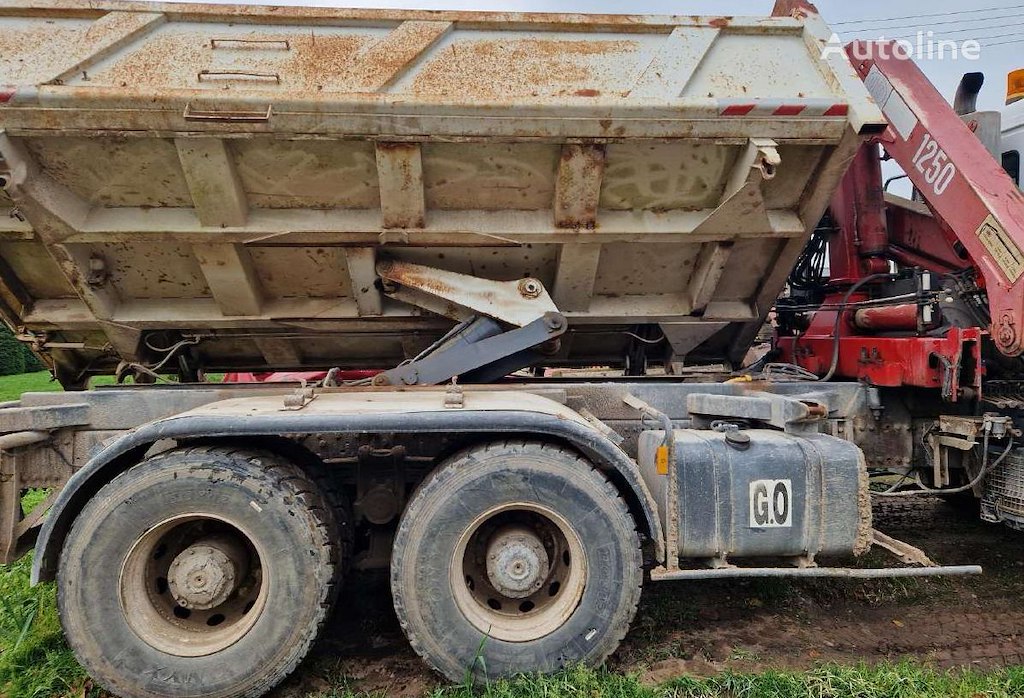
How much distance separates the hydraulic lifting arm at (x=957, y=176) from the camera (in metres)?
2.99

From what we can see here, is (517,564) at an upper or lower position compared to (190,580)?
upper

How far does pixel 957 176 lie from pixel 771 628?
2761 millimetres

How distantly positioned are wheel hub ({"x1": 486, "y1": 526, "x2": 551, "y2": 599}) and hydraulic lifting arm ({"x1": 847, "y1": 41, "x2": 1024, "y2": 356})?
271cm

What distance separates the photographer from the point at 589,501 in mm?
2516

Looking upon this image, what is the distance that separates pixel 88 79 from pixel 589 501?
9.97 ft

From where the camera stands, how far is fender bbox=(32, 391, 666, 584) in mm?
2453

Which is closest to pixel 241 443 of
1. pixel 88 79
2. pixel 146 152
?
pixel 146 152

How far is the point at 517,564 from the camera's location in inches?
102

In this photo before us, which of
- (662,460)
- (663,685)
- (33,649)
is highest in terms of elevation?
(662,460)

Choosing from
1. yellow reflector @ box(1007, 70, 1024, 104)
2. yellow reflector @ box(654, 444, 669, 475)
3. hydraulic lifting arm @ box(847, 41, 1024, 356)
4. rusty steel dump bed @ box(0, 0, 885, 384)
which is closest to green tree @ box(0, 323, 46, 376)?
rusty steel dump bed @ box(0, 0, 885, 384)

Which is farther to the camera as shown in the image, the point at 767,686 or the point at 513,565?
the point at 513,565

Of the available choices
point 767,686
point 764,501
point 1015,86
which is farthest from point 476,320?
point 1015,86

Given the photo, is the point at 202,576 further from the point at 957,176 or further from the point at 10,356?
the point at 10,356

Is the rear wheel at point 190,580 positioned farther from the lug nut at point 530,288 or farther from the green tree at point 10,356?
the green tree at point 10,356
